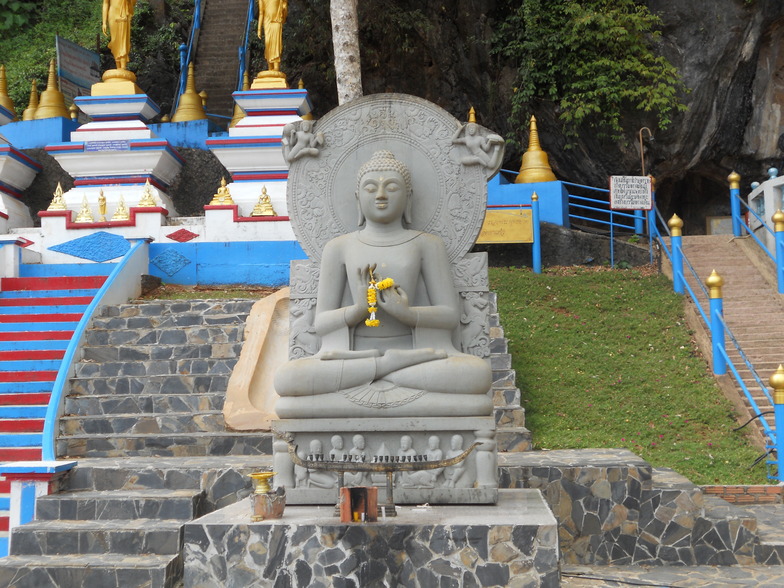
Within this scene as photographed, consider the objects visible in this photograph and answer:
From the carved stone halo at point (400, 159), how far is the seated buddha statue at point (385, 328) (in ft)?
0.62

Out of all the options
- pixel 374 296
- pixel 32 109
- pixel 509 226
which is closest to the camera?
pixel 374 296

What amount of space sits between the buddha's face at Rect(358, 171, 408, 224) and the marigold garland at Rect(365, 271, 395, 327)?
1.88ft

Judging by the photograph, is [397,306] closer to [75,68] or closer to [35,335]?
[35,335]

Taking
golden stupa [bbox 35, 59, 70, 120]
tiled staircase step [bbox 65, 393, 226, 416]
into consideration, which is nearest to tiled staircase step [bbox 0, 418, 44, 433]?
tiled staircase step [bbox 65, 393, 226, 416]

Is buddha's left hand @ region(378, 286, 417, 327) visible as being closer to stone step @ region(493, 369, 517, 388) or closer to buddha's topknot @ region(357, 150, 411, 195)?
buddha's topknot @ region(357, 150, 411, 195)

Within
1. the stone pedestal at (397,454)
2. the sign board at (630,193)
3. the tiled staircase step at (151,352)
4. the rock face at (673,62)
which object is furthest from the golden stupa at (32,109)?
the stone pedestal at (397,454)

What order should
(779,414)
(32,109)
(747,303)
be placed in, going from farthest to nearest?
(32,109)
(747,303)
(779,414)

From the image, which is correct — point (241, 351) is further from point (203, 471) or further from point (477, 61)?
point (477, 61)

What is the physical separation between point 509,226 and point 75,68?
9.75 m

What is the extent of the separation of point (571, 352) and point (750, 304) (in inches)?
107

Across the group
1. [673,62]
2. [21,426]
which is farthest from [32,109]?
[673,62]

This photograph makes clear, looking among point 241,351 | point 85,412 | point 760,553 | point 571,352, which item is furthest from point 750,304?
point 85,412

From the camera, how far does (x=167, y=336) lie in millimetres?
9477

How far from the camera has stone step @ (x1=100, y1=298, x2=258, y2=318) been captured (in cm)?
1000
